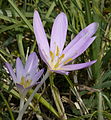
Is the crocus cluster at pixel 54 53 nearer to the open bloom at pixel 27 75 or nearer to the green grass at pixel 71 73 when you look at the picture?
the open bloom at pixel 27 75

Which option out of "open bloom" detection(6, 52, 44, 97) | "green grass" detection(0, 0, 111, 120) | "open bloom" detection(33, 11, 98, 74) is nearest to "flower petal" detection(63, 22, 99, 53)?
"open bloom" detection(33, 11, 98, 74)

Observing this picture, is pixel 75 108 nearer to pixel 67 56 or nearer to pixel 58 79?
pixel 58 79

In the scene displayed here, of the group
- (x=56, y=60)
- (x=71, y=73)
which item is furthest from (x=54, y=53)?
(x=71, y=73)

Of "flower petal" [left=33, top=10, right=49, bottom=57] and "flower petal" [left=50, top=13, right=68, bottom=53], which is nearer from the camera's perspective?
"flower petal" [left=33, top=10, right=49, bottom=57]

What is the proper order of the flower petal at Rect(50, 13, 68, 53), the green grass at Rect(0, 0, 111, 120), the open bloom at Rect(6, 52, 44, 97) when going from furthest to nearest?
the green grass at Rect(0, 0, 111, 120), the flower petal at Rect(50, 13, 68, 53), the open bloom at Rect(6, 52, 44, 97)

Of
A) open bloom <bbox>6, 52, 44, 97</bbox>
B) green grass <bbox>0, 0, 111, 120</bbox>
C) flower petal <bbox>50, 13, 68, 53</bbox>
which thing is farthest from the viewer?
green grass <bbox>0, 0, 111, 120</bbox>

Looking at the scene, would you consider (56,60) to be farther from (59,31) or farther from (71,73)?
(71,73)

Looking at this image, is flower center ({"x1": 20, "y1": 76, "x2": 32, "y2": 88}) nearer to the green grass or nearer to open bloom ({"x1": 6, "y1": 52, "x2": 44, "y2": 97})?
open bloom ({"x1": 6, "y1": 52, "x2": 44, "y2": 97})

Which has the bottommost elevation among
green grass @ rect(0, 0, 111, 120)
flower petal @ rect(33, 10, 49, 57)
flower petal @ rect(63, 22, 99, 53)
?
green grass @ rect(0, 0, 111, 120)

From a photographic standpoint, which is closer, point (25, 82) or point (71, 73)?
point (25, 82)
